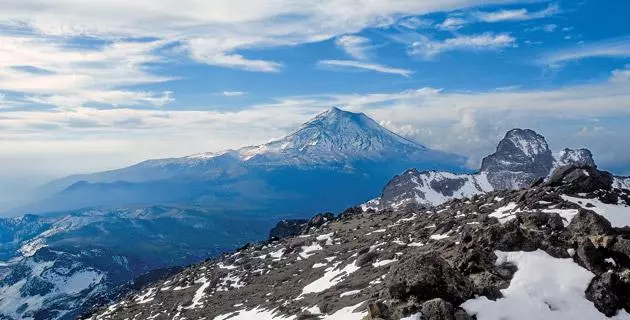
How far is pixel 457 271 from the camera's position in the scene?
38156 millimetres

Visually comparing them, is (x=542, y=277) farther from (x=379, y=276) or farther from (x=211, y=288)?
(x=211, y=288)

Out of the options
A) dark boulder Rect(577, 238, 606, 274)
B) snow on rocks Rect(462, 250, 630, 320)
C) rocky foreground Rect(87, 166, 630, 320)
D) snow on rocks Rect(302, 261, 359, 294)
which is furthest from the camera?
snow on rocks Rect(302, 261, 359, 294)

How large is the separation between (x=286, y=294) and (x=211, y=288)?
107ft

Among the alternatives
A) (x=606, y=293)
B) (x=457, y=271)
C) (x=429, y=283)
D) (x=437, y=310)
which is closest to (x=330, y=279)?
(x=457, y=271)

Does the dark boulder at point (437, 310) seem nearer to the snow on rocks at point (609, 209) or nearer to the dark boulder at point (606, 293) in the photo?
the dark boulder at point (606, 293)

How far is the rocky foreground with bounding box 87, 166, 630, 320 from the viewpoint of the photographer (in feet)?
115

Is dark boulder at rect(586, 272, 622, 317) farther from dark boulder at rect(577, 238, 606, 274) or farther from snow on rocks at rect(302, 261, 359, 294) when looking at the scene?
snow on rocks at rect(302, 261, 359, 294)

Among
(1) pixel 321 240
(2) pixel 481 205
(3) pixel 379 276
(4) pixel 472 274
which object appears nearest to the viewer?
(4) pixel 472 274

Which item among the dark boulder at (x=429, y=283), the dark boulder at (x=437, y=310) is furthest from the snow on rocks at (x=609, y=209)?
the dark boulder at (x=437, y=310)

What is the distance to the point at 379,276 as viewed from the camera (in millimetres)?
62062

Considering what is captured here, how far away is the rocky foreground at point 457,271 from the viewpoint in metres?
34.9

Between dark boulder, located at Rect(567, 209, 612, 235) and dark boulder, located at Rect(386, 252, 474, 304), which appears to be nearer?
dark boulder, located at Rect(386, 252, 474, 304)

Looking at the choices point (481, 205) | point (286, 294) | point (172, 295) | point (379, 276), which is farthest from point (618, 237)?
point (172, 295)

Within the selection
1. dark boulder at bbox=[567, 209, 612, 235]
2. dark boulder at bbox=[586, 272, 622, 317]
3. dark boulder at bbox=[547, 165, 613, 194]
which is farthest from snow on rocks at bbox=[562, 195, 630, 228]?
dark boulder at bbox=[586, 272, 622, 317]
